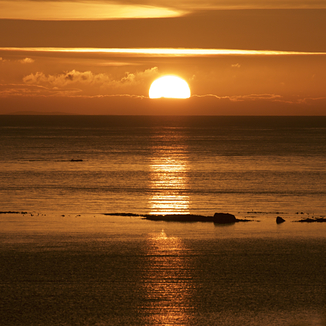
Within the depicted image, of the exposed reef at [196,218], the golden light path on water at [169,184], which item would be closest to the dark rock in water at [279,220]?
the exposed reef at [196,218]

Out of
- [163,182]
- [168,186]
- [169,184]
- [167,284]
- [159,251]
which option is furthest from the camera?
[163,182]

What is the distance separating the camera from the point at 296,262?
46219 millimetres

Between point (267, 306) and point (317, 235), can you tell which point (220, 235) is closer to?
point (317, 235)

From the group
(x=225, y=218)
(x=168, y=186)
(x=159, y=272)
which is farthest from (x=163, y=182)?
(x=159, y=272)

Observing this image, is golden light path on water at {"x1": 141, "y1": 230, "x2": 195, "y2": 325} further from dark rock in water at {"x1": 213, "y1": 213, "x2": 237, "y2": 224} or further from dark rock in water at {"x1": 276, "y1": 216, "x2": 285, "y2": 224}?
dark rock in water at {"x1": 276, "y1": 216, "x2": 285, "y2": 224}

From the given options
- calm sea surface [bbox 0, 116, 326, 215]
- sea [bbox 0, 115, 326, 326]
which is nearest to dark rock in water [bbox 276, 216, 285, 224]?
sea [bbox 0, 115, 326, 326]

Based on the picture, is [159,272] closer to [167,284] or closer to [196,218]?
[167,284]

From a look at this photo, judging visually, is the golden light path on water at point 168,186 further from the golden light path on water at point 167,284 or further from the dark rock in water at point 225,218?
the golden light path on water at point 167,284

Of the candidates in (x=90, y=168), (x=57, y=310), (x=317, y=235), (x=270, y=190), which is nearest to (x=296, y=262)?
(x=317, y=235)

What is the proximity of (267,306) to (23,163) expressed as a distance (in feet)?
341

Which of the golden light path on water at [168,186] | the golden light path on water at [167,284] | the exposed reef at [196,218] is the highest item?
the golden light path on water at [168,186]

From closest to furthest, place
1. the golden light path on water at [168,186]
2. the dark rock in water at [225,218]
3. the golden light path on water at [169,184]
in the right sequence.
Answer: the dark rock in water at [225,218], the golden light path on water at [168,186], the golden light path on water at [169,184]

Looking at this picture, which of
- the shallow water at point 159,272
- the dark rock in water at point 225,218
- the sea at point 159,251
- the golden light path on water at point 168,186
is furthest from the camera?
the golden light path on water at point 168,186

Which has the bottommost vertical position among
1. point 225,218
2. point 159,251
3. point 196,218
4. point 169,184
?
point 159,251
